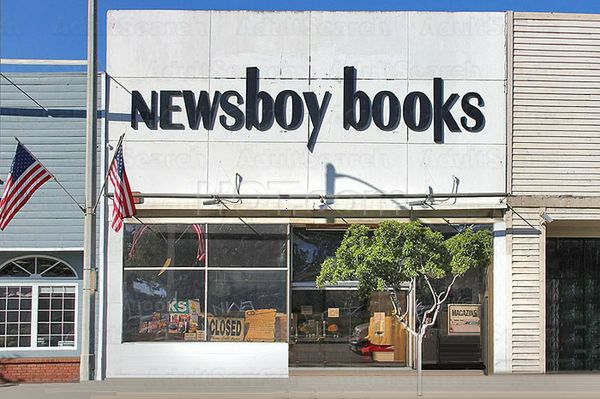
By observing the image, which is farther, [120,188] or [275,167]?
[275,167]

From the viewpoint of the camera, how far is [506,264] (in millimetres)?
16453

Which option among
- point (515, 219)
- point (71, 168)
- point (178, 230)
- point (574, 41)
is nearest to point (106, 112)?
point (71, 168)

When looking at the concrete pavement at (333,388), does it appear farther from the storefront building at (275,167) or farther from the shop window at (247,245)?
the shop window at (247,245)

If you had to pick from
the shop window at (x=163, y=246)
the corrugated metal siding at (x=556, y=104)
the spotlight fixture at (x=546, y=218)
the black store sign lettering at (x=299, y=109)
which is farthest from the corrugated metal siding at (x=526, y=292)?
the shop window at (x=163, y=246)

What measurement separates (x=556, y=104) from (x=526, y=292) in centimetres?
413

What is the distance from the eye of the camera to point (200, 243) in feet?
54.0

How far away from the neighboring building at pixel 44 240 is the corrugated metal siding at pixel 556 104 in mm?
9556

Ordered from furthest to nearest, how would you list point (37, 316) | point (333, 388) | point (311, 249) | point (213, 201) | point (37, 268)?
point (311, 249) < point (37, 268) < point (37, 316) < point (213, 201) < point (333, 388)

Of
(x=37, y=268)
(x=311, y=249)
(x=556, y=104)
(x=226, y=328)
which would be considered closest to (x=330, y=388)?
(x=226, y=328)

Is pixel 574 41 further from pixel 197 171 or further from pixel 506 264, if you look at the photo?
pixel 197 171

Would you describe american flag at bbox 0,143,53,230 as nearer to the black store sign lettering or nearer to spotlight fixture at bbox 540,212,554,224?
the black store sign lettering

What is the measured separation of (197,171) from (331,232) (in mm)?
3240

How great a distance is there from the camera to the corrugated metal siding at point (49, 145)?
16.3 metres

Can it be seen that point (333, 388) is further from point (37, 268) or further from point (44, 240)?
point (37, 268)
